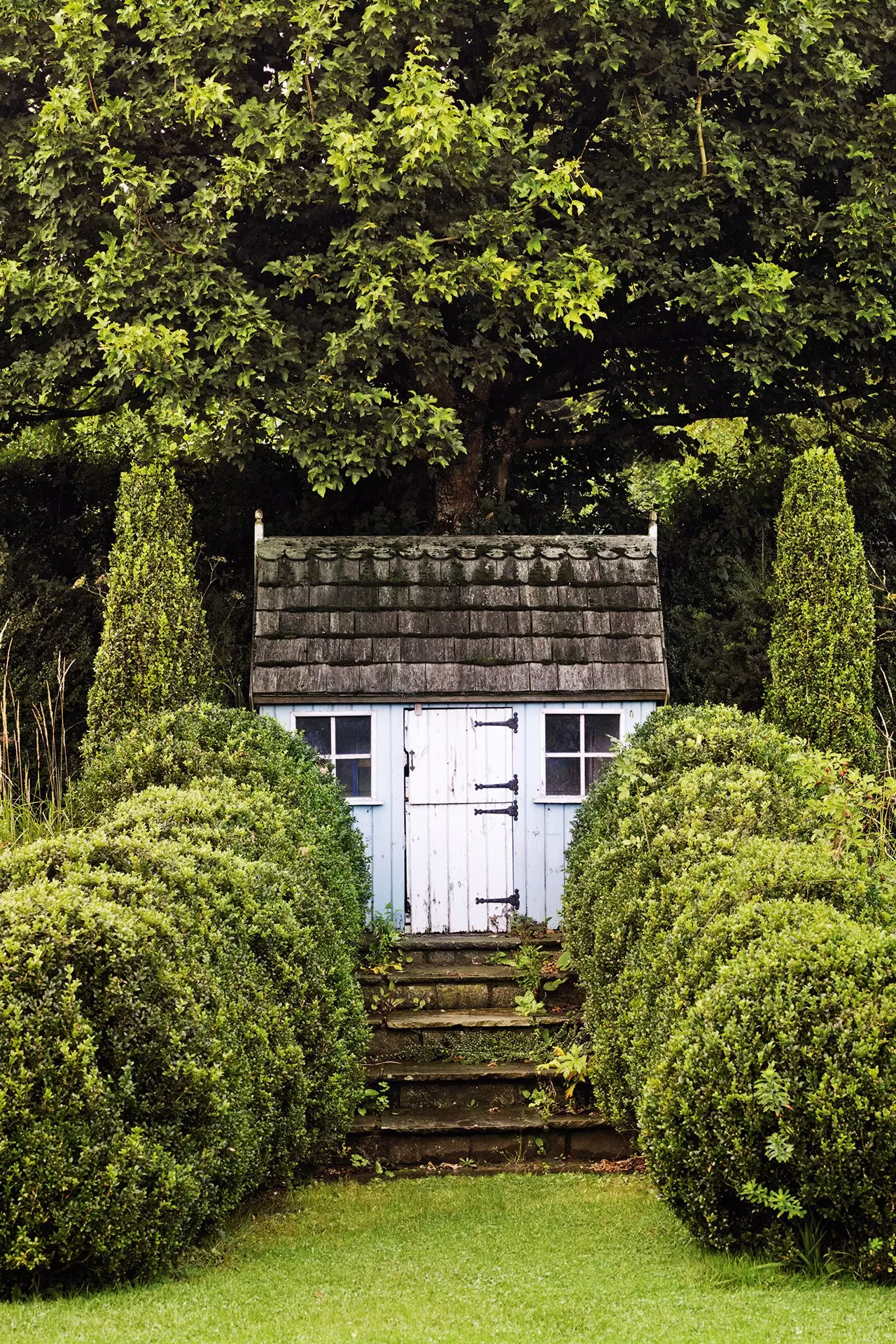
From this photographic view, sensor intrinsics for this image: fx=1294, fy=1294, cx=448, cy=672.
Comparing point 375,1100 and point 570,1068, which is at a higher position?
point 570,1068

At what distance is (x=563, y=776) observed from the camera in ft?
39.8

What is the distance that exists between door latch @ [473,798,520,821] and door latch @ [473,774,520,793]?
4.2 inches

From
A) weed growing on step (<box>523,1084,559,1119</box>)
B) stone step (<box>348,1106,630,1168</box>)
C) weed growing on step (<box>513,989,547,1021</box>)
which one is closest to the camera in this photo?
stone step (<box>348,1106,630,1168</box>)

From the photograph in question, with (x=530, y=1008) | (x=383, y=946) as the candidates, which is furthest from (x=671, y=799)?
(x=383, y=946)

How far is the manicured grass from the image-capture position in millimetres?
5074

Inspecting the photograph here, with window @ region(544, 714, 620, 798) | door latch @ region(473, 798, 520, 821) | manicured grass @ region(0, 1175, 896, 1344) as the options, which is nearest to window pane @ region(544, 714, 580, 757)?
window @ region(544, 714, 620, 798)

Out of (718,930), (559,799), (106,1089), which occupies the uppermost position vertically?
(559,799)

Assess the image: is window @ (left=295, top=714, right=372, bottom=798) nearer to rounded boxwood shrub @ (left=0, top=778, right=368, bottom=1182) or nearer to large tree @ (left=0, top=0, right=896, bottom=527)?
large tree @ (left=0, top=0, right=896, bottom=527)

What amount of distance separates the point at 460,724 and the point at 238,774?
304 cm

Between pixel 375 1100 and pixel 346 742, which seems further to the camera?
pixel 346 742

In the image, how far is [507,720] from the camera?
39.4ft

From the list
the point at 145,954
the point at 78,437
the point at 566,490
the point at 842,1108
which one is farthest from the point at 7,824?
the point at 566,490

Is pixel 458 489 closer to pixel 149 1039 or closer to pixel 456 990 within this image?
pixel 456 990

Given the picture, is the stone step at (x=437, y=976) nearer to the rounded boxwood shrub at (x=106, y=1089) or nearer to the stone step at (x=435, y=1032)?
the stone step at (x=435, y=1032)
